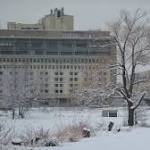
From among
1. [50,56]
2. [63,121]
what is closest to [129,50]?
[63,121]

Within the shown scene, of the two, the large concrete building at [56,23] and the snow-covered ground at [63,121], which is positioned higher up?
the large concrete building at [56,23]

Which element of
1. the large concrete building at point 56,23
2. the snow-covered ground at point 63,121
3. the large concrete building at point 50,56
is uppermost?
the large concrete building at point 56,23

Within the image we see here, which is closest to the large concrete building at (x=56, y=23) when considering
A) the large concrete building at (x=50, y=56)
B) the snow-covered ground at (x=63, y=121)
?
the large concrete building at (x=50, y=56)

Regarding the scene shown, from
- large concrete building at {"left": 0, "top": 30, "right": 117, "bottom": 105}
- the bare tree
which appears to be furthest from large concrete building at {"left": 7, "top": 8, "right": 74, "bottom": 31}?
the bare tree

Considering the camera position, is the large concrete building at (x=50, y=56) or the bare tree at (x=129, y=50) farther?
the large concrete building at (x=50, y=56)

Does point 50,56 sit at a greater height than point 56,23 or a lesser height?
lesser

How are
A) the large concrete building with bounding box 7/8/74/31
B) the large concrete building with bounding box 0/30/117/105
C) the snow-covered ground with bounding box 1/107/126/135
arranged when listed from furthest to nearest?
the large concrete building with bounding box 7/8/74/31
the large concrete building with bounding box 0/30/117/105
the snow-covered ground with bounding box 1/107/126/135

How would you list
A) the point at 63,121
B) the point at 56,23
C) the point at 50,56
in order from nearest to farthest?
the point at 63,121 < the point at 50,56 < the point at 56,23

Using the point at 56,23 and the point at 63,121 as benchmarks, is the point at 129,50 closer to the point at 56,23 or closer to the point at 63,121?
the point at 63,121

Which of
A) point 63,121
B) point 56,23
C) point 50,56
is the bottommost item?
point 63,121

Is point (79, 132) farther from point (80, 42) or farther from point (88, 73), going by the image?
point (80, 42)

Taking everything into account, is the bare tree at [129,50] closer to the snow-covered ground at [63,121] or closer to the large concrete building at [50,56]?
the snow-covered ground at [63,121]

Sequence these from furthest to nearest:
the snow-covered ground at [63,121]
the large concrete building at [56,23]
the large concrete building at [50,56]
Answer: the large concrete building at [56,23]
the large concrete building at [50,56]
the snow-covered ground at [63,121]

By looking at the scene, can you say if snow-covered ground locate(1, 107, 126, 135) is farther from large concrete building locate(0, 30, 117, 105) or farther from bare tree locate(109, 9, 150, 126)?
large concrete building locate(0, 30, 117, 105)
